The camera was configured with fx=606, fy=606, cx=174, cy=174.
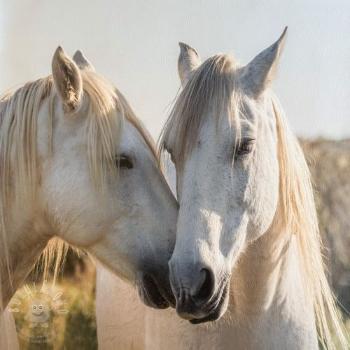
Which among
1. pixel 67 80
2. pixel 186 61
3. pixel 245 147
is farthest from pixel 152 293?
pixel 186 61

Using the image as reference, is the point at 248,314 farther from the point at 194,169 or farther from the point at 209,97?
the point at 209,97

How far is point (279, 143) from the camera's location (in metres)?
1.68

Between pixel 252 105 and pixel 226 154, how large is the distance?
179 millimetres

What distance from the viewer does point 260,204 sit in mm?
1547

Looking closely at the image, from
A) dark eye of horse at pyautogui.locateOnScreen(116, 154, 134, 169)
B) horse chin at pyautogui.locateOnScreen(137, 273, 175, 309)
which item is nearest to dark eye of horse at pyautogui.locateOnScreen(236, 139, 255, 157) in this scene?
dark eye of horse at pyautogui.locateOnScreen(116, 154, 134, 169)

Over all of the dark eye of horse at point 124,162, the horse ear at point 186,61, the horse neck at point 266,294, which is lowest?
the horse neck at point 266,294

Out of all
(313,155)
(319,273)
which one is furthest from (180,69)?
(313,155)

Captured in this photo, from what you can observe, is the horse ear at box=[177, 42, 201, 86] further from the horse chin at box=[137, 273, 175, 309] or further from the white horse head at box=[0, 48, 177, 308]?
the horse chin at box=[137, 273, 175, 309]

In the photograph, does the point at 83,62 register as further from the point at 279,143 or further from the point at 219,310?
the point at 219,310

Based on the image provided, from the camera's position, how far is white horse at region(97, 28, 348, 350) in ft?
4.69

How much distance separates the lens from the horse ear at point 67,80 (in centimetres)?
146

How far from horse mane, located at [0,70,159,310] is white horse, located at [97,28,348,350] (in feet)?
0.55

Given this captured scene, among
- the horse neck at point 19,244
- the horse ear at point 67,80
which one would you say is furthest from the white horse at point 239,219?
the horse neck at point 19,244

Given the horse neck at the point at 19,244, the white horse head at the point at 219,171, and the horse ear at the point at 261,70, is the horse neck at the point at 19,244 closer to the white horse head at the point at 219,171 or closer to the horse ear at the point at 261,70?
the white horse head at the point at 219,171
